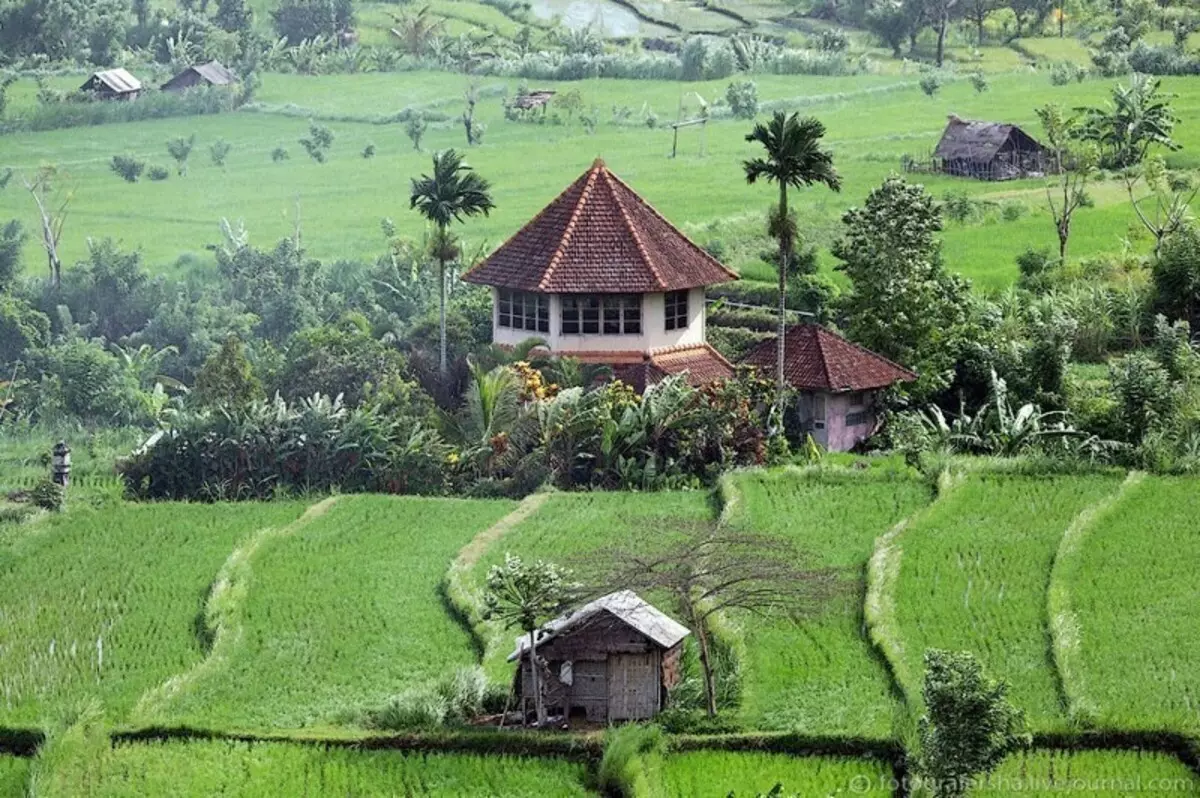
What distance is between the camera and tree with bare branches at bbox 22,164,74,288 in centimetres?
5847

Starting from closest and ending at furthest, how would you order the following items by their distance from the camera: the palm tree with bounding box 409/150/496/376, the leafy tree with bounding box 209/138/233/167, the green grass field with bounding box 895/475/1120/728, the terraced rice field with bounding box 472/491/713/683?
the green grass field with bounding box 895/475/1120/728 < the terraced rice field with bounding box 472/491/713/683 < the palm tree with bounding box 409/150/496/376 < the leafy tree with bounding box 209/138/233/167

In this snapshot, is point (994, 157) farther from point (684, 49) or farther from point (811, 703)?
point (811, 703)

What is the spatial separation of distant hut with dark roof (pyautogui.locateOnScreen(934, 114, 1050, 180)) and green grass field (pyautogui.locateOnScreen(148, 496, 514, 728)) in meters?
23.6

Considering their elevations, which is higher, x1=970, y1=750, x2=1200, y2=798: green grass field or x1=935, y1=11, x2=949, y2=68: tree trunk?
x1=935, y1=11, x2=949, y2=68: tree trunk

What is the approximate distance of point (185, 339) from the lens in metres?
51.3

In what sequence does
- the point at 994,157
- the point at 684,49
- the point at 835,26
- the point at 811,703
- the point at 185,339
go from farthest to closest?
the point at 835,26, the point at 684,49, the point at 994,157, the point at 185,339, the point at 811,703

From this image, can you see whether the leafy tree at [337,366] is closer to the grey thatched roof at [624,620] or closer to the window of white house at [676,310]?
the window of white house at [676,310]

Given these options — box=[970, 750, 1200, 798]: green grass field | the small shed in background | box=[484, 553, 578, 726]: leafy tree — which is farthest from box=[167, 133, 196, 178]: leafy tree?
box=[970, 750, 1200, 798]: green grass field

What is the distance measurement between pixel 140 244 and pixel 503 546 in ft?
90.4

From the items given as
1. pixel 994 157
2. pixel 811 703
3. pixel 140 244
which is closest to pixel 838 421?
pixel 811 703

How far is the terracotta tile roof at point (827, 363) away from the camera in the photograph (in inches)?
1592

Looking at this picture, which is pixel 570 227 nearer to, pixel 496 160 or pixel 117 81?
pixel 496 160

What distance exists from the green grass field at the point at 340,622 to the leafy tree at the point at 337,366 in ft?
16.1

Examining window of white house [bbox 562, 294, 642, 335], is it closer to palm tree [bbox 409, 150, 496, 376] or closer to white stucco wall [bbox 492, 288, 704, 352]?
white stucco wall [bbox 492, 288, 704, 352]
